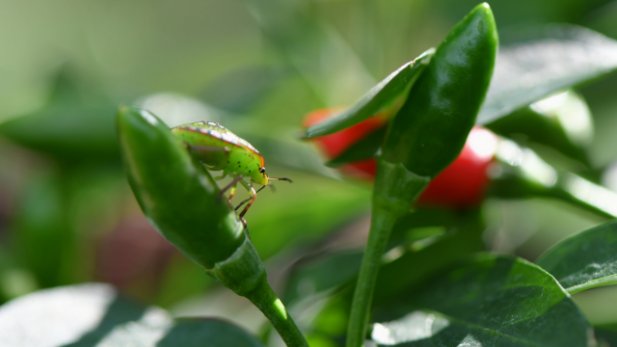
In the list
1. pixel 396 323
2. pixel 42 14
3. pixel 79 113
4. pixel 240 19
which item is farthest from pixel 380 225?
pixel 42 14

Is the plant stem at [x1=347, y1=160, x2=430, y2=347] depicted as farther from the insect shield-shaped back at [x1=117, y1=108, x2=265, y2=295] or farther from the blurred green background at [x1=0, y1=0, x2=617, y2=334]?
the blurred green background at [x1=0, y1=0, x2=617, y2=334]

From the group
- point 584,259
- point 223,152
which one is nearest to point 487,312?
point 584,259

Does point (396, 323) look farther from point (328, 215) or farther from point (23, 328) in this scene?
point (328, 215)

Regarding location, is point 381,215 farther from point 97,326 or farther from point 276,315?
point 97,326

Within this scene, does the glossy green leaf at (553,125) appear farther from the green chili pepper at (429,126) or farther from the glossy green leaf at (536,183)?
the green chili pepper at (429,126)

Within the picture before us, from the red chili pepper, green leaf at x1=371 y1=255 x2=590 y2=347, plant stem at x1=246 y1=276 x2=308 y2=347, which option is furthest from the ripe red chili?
plant stem at x1=246 y1=276 x2=308 y2=347

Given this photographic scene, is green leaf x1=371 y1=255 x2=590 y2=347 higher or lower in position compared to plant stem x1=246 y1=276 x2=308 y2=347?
lower

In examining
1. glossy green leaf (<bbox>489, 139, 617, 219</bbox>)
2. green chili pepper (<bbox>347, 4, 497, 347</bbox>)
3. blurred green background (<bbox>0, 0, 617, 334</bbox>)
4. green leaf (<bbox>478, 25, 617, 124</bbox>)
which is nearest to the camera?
green chili pepper (<bbox>347, 4, 497, 347</bbox>)

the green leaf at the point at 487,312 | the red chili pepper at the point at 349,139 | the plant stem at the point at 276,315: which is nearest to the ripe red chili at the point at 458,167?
the red chili pepper at the point at 349,139
